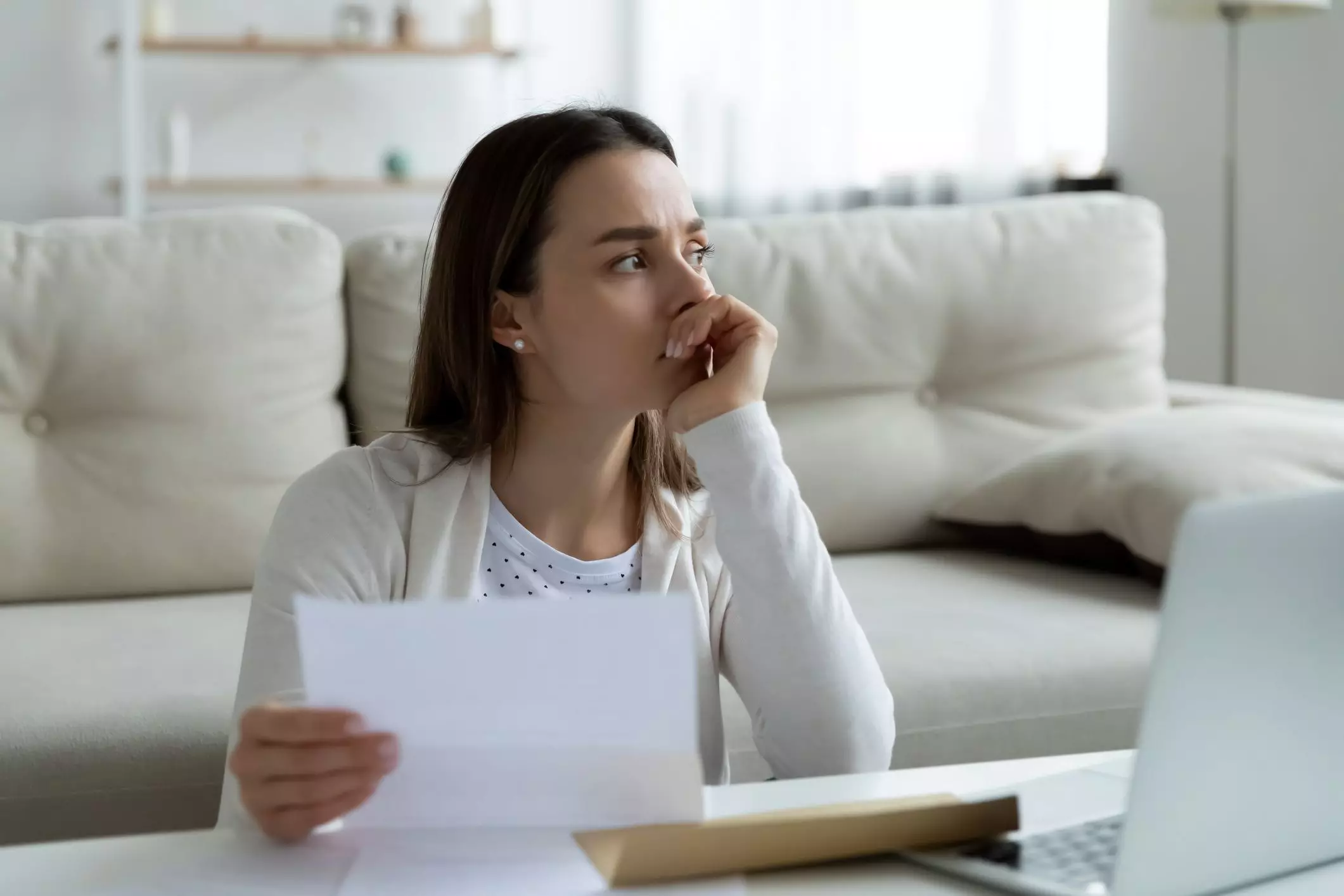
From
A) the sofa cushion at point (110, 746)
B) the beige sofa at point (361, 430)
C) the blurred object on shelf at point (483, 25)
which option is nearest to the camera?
the sofa cushion at point (110, 746)

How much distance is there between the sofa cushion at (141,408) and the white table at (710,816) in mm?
1127

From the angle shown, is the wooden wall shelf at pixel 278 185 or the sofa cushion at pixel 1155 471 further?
the wooden wall shelf at pixel 278 185

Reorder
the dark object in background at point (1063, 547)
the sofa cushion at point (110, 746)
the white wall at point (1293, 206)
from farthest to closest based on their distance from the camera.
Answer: the white wall at point (1293, 206) → the dark object in background at point (1063, 547) → the sofa cushion at point (110, 746)

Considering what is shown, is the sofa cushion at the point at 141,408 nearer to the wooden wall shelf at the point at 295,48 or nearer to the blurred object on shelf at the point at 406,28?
the wooden wall shelf at the point at 295,48

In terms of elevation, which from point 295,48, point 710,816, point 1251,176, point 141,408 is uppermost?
point 295,48

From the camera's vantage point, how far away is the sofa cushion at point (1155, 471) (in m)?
1.82

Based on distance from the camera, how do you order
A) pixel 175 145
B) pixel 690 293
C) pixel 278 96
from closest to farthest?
pixel 690 293 < pixel 175 145 < pixel 278 96

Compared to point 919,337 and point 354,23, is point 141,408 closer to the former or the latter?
point 919,337

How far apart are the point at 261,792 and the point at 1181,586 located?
49 centimetres

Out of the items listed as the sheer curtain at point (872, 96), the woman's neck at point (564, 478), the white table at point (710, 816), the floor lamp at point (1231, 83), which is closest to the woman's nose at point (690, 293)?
the woman's neck at point (564, 478)

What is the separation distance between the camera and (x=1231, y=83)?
11.1 feet

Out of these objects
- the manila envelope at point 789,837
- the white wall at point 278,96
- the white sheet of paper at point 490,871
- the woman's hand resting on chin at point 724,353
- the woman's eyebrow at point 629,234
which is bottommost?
the white sheet of paper at point 490,871

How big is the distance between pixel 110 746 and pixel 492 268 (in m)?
0.60

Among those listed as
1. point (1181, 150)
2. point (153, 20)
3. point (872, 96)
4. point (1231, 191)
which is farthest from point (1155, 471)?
point (153, 20)
